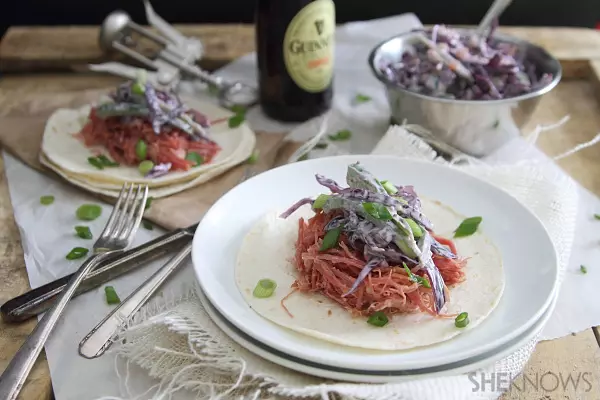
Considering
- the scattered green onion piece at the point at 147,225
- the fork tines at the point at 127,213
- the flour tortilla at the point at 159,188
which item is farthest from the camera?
the flour tortilla at the point at 159,188

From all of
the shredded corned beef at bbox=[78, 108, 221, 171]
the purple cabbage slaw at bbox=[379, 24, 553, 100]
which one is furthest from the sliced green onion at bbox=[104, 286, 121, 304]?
the purple cabbage slaw at bbox=[379, 24, 553, 100]

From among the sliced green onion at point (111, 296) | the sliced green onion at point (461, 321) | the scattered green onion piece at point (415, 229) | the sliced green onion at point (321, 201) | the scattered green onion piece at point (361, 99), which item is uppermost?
the scattered green onion piece at point (415, 229)

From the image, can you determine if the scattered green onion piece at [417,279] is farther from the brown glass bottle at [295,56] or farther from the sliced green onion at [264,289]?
the brown glass bottle at [295,56]

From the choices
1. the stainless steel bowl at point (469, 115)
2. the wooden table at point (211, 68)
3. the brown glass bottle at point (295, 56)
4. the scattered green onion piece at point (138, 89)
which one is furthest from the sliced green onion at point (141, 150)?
the stainless steel bowl at point (469, 115)

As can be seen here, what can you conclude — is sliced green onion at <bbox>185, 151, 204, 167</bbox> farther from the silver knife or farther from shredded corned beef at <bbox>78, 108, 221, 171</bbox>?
the silver knife

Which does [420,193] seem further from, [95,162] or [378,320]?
[95,162]

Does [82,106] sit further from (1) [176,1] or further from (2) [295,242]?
(2) [295,242]

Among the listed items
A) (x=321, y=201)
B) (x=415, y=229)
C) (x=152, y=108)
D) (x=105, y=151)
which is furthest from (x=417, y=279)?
(x=105, y=151)

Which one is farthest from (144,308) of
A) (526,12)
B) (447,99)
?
(526,12)
